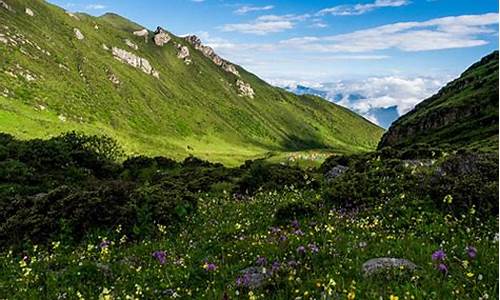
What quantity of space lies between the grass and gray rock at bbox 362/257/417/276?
0.45 feet

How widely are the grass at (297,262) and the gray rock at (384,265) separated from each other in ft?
0.45

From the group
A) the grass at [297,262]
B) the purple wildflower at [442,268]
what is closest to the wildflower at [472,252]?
the grass at [297,262]

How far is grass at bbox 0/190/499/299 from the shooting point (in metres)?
7.29

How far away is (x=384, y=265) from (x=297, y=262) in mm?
1655

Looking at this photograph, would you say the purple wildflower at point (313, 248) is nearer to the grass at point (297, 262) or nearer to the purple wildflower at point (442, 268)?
the grass at point (297, 262)

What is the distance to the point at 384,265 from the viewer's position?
26.2 feet

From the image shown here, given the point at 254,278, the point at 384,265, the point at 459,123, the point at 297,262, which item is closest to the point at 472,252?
the point at 384,265

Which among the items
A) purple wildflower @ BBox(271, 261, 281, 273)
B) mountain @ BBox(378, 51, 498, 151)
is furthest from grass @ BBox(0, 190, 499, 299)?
mountain @ BBox(378, 51, 498, 151)

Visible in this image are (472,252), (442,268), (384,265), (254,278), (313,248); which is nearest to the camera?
(442,268)

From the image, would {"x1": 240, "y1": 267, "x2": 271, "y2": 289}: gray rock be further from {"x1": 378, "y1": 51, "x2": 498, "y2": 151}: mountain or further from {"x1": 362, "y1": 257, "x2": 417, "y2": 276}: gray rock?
{"x1": 378, "y1": 51, "x2": 498, "y2": 151}: mountain

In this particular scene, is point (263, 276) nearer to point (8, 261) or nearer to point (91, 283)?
point (91, 283)

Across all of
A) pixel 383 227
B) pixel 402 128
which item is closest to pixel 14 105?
pixel 402 128

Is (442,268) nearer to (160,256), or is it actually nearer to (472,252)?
(472,252)

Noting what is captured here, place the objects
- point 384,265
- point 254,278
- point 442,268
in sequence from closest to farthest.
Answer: point 442,268, point 384,265, point 254,278
